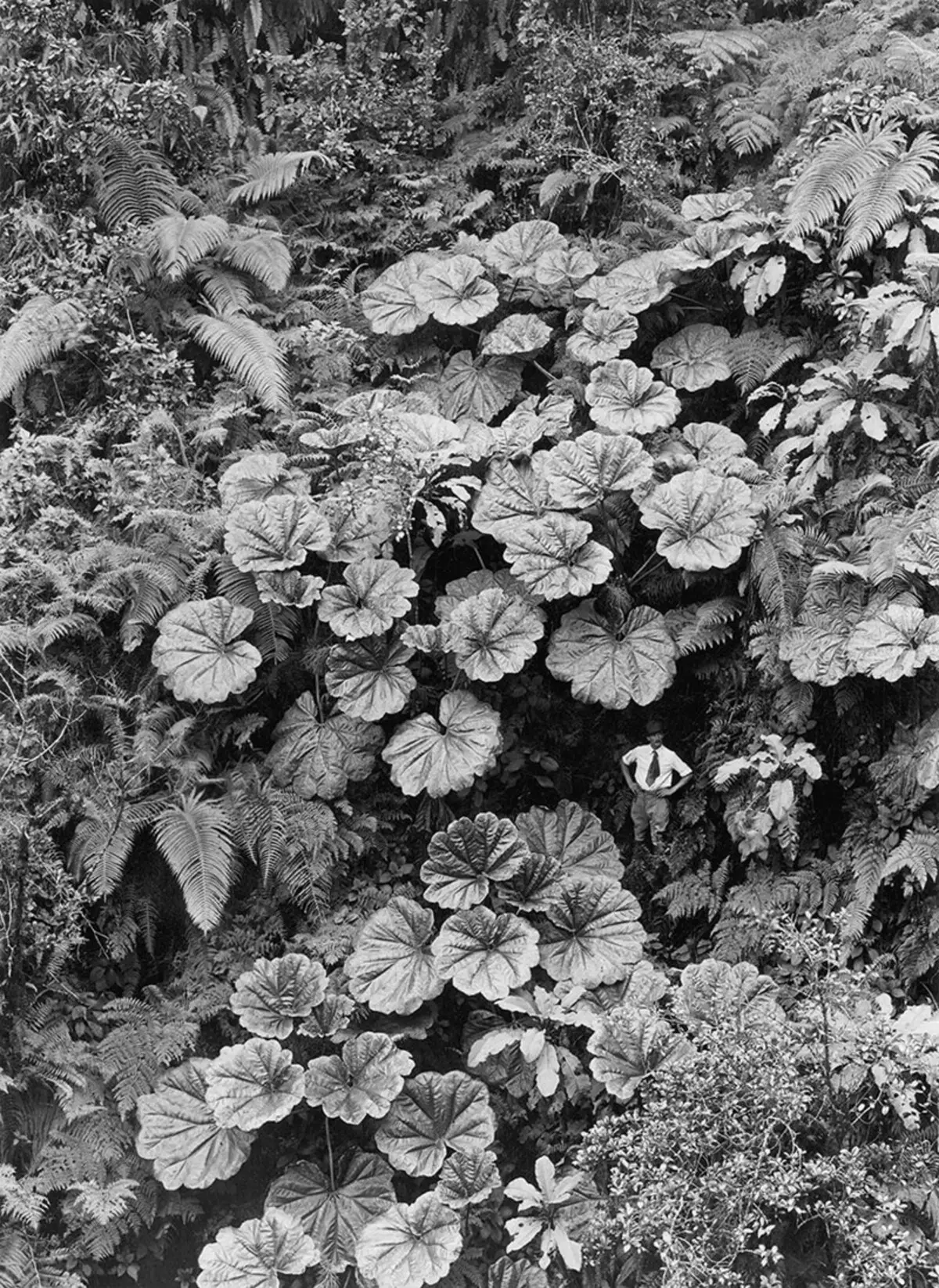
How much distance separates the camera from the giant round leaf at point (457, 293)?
17.6 feet

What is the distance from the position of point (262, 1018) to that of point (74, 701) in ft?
5.05

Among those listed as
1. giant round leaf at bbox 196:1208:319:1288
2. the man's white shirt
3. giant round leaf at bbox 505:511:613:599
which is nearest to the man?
the man's white shirt

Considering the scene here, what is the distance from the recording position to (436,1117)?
377cm

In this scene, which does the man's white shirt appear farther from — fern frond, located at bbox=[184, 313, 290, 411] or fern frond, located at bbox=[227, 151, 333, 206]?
fern frond, located at bbox=[227, 151, 333, 206]

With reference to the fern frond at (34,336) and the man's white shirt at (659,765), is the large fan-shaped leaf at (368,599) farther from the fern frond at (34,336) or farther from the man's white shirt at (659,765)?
the fern frond at (34,336)

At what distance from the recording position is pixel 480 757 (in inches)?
167

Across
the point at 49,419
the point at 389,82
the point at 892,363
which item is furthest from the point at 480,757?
the point at 389,82

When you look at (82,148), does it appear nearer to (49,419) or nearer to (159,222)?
(159,222)

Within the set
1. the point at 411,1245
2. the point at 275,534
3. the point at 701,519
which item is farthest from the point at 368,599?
the point at 411,1245

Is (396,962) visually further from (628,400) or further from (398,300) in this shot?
(398,300)

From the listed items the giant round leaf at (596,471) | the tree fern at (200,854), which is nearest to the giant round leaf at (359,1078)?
the tree fern at (200,854)

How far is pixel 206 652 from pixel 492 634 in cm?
114

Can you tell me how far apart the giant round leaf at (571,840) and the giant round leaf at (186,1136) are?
145cm

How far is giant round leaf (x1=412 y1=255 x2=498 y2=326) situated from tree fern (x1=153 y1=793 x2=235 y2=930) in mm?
2621
